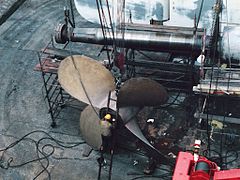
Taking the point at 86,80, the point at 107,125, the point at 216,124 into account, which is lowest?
the point at 216,124

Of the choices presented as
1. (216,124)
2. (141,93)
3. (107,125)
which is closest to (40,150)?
(107,125)

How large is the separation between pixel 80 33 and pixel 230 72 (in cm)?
655

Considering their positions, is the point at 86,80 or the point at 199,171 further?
the point at 86,80

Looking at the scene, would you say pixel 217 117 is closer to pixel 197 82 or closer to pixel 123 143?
pixel 197 82

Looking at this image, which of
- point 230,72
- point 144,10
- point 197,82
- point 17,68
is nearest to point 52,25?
point 17,68

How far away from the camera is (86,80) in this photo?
1583 cm

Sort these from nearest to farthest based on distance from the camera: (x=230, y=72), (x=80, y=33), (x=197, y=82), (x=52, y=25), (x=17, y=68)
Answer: (x=230, y=72), (x=197, y=82), (x=80, y=33), (x=17, y=68), (x=52, y=25)

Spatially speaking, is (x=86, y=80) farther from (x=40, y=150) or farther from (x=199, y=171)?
(x=199, y=171)

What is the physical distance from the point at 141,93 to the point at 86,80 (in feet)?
6.71

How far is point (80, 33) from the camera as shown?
19344 mm

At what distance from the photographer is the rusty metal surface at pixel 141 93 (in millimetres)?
14781

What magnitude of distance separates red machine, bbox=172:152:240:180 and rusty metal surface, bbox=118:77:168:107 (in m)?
3.84

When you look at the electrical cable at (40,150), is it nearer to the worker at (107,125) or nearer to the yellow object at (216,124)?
the worker at (107,125)

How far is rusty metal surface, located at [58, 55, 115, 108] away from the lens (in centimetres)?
1563
